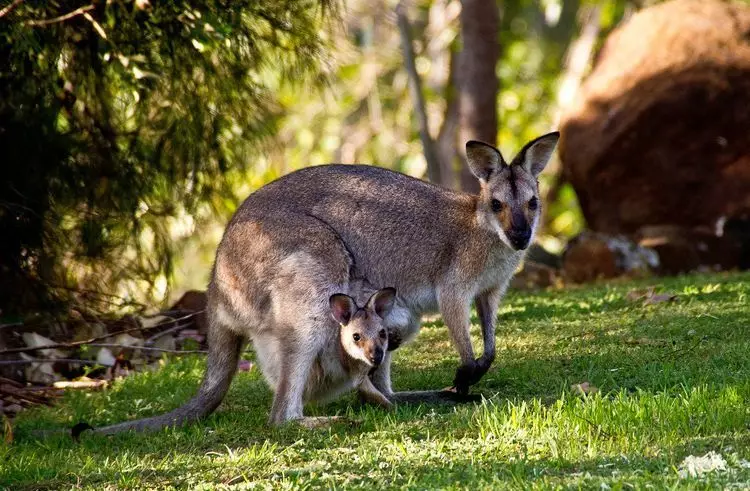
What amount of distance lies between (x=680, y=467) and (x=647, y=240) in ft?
23.9

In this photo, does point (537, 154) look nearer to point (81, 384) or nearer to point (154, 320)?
point (81, 384)

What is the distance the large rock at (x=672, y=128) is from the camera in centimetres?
1193

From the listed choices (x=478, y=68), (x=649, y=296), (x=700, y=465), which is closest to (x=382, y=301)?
(x=700, y=465)

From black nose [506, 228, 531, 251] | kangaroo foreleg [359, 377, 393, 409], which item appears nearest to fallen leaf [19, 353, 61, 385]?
kangaroo foreleg [359, 377, 393, 409]

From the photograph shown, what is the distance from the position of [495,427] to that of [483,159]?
2.13 meters

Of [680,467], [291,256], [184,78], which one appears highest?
[184,78]

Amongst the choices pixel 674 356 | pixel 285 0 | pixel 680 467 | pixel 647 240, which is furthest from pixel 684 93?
pixel 680 467

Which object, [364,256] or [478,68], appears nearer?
[364,256]

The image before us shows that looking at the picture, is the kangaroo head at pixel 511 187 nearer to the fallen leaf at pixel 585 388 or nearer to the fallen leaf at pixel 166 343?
the fallen leaf at pixel 585 388

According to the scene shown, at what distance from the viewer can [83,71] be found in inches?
354

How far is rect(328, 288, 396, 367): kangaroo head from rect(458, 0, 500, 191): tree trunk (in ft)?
23.1

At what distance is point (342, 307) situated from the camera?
5996 mm

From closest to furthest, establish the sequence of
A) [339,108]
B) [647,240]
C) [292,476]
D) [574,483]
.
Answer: [574,483] < [292,476] < [647,240] < [339,108]

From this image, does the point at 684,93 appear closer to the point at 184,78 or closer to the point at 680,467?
the point at 184,78
